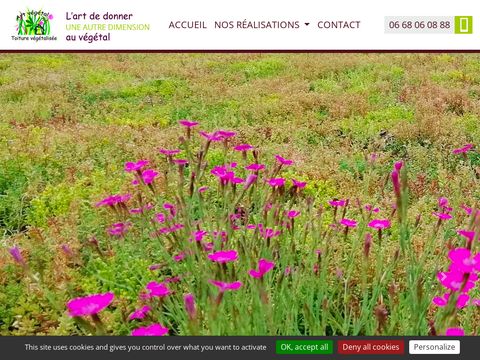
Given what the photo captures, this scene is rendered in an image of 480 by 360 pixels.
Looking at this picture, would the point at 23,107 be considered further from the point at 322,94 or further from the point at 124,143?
the point at 322,94

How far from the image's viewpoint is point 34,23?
451cm

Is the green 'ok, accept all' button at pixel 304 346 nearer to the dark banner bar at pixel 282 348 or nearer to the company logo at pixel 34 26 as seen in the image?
the dark banner bar at pixel 282 348

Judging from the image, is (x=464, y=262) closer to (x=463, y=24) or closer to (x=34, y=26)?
(x=463, y=24)

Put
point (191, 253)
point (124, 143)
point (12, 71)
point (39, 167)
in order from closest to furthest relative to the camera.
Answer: point (191, 253) → point (39, 167) → point (124, 143) → point (12, 71)

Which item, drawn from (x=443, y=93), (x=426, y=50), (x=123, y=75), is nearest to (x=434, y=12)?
(x=426, y=50)

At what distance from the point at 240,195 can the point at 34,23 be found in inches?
114

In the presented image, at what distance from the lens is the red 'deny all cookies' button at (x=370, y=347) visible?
2381 millimetres

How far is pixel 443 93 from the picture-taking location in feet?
33.8

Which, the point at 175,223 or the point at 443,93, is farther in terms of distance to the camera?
the point at 443,93

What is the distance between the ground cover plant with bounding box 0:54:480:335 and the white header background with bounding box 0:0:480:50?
38.0 inches

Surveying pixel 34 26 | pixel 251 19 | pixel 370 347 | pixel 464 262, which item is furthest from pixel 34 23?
pixel 464 262

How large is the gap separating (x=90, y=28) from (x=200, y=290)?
2.74m

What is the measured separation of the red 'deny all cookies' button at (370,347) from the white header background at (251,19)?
8.84 feet

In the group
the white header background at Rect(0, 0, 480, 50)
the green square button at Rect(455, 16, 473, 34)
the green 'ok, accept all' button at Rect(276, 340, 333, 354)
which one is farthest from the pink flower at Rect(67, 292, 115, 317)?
the green square button at Rect(455, 16, 473, 34)
